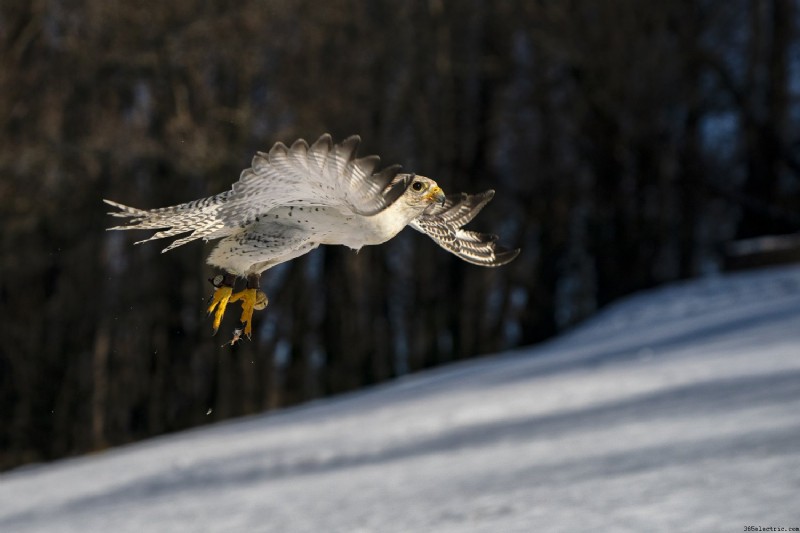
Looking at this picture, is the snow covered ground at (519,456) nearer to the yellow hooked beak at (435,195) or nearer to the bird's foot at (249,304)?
the yellow hooked beak at (435,195)

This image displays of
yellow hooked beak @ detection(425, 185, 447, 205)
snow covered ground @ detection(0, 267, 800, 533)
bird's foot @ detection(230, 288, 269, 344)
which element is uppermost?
yellow hooked beak @ detection(425, 185, 447, 205)

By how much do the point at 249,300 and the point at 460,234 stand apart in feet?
2.80

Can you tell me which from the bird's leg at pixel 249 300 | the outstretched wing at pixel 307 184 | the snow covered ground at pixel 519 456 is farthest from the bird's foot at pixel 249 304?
the snow covered ground at pixel 519 456

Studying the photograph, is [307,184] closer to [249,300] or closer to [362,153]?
[249,300]

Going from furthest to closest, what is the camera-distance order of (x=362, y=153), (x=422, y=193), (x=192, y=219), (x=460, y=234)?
(x=362, y=153), (x=460, y=234), (x=192, y=219), (x=422, y=193)

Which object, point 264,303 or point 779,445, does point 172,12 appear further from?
point 264,303

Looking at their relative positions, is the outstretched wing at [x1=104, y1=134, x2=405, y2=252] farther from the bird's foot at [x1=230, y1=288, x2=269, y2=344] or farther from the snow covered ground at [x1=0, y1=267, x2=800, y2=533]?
Answer: the snow covered ground at [x1=0, y1=267, x2=800, y2=533]

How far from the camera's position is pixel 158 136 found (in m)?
13.3

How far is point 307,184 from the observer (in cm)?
214

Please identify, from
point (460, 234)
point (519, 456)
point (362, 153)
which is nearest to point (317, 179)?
point (460, 234)

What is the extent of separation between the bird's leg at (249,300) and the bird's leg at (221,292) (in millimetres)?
24

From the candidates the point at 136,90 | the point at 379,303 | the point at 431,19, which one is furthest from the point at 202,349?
the point at 431,19

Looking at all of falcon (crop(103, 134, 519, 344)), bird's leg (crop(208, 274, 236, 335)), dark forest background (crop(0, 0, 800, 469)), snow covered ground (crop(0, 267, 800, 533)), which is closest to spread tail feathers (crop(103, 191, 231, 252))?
falcon (crop(103, 134, 519, 344))

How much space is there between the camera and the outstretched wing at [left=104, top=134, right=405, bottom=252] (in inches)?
77.2
